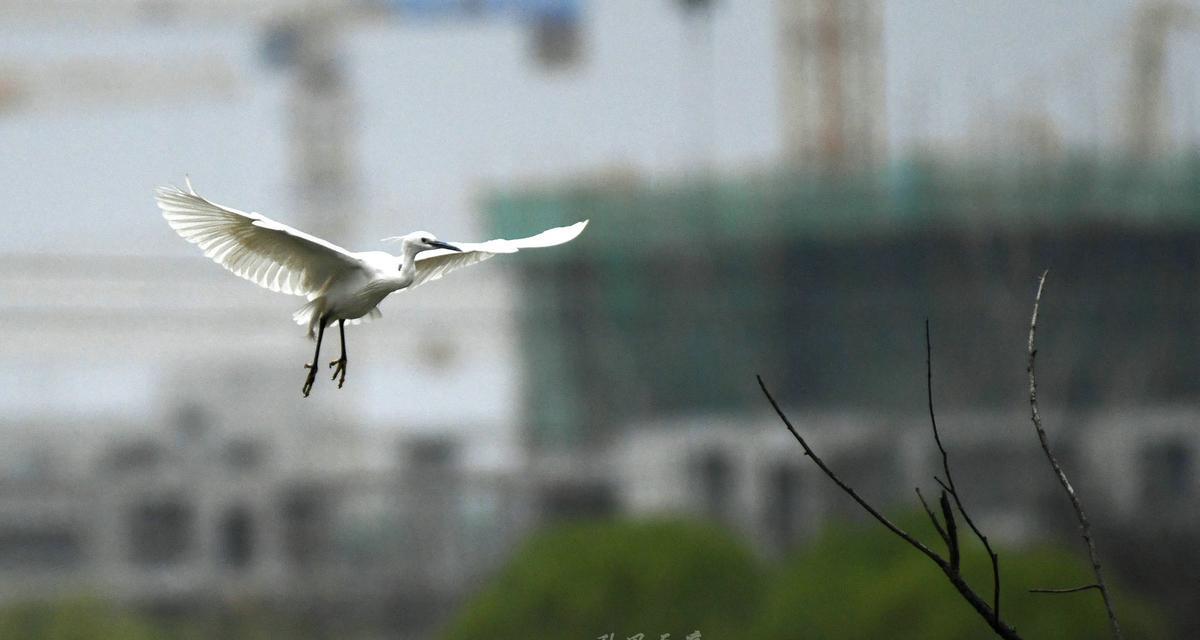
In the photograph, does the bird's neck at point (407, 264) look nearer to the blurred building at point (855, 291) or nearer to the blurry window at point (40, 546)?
the blurred building at point (855, 291)

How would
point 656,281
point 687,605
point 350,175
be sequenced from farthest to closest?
point 350,175 → point 656,281 → point 687,605

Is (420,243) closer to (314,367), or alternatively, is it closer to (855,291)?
(314,367)

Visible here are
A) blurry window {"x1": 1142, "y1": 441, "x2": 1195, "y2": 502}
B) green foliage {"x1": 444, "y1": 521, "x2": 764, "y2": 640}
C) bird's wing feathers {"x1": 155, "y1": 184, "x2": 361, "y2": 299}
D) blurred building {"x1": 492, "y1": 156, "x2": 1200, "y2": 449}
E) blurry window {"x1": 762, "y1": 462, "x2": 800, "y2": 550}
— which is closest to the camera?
bird's wing feathers {"x1": 155, "y1": 184, "x2": 361, "y2": 299}

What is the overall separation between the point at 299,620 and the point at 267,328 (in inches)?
3209

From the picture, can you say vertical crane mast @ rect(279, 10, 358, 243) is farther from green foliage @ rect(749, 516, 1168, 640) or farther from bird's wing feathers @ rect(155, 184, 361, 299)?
bird's wing feathers @ rect(155, 184, 361, 299)

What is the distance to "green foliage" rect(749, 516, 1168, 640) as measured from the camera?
161ft

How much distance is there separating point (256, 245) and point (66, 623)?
188 feet

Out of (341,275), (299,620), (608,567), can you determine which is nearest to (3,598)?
(299,620)

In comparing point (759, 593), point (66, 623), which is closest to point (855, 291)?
point (759, 593)

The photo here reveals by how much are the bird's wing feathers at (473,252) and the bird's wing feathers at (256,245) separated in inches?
25.5

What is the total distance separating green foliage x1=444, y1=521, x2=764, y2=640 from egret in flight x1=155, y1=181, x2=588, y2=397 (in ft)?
128

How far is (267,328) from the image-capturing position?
561ft

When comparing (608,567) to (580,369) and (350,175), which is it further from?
(350,175)

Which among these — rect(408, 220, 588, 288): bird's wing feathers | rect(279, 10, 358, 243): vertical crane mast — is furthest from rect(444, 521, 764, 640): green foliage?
rect(279, 10, 358, 243): vertical crane mast
